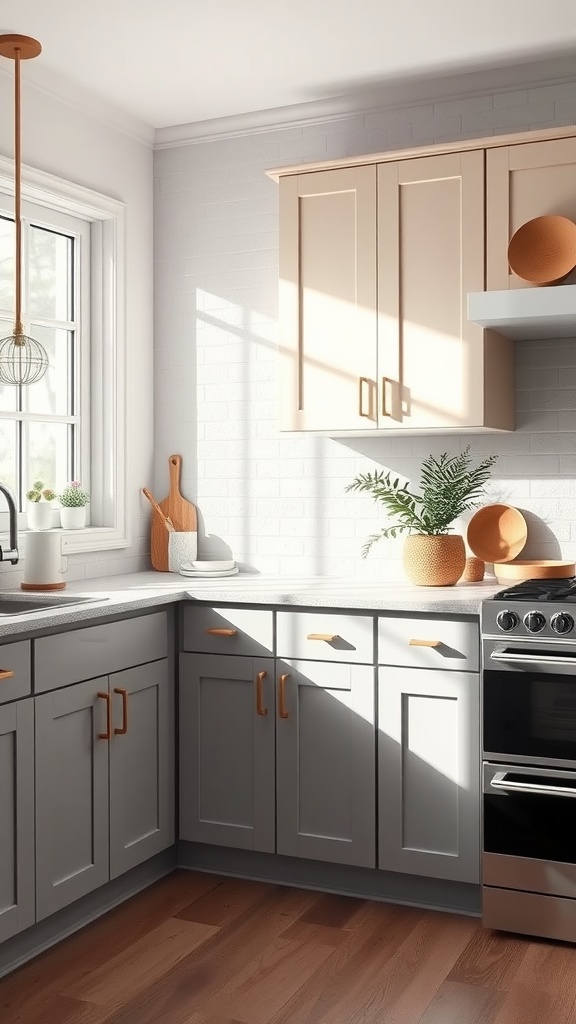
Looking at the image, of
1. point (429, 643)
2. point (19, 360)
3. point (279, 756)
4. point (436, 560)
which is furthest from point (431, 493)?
point (19, 360)

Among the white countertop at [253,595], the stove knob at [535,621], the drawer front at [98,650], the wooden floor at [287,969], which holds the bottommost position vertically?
the wooden floor at [287,969]

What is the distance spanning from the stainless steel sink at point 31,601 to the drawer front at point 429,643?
2.85 ft

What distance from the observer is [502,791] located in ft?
9.54

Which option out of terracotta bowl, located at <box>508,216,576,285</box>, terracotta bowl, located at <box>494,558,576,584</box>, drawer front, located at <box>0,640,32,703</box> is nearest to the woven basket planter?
terracotta bowl, located at <box>494,558,576,584</box>

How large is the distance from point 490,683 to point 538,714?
153 millimetres

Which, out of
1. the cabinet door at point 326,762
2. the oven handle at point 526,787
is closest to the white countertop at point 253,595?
the cabinet door at point 326,762

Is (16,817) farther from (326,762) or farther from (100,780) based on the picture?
(326,762)

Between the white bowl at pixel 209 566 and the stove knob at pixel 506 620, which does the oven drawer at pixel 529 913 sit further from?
the white bowl at pixel 209 566

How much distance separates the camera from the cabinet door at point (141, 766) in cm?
312

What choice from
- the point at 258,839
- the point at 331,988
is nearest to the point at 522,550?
the point at 258,839

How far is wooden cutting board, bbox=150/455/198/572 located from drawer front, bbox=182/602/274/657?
727 mm

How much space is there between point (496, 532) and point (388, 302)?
2.88 feet

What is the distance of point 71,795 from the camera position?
2914 millimetres

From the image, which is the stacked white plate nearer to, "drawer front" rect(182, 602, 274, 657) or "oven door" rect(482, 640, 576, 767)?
"drawer front" rect(182, 602, 274, 657)
